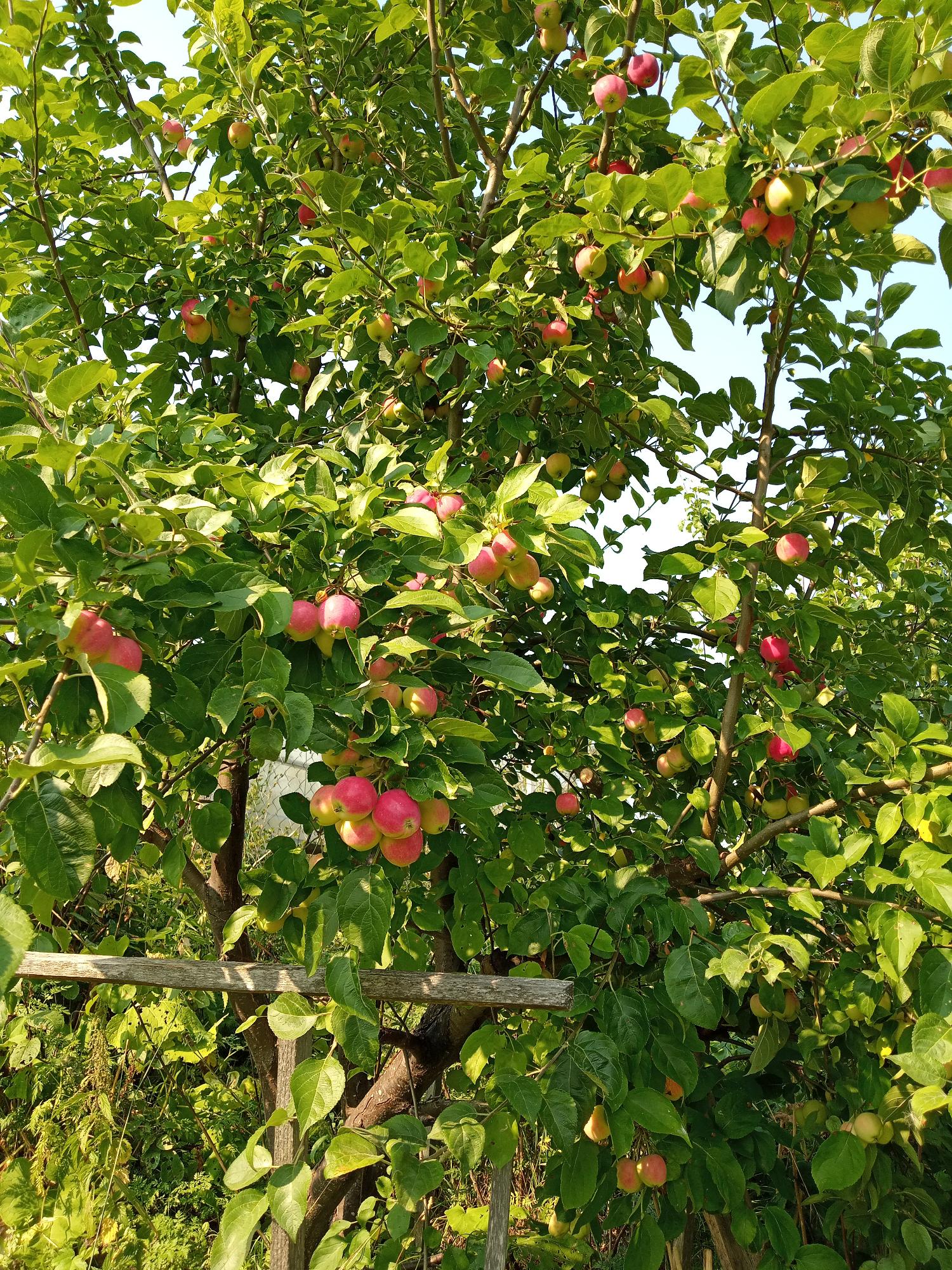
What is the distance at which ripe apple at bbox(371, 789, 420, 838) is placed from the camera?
133 cm

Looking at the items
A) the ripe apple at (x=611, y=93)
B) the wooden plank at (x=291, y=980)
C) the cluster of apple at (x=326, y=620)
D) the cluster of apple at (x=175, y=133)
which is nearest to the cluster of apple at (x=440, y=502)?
the cluster of apple at (x=326, y=620)

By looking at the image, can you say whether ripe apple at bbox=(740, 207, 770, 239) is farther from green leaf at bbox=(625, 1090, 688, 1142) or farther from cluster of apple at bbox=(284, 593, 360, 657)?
green leaf at bbox=(625, 1090, 688, 1142)

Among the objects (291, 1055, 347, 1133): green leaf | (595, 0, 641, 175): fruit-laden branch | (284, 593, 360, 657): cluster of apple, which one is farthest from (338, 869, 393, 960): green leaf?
(595, 0, 641, 175): fruit-laden branch

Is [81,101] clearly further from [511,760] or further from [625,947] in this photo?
[625,947]

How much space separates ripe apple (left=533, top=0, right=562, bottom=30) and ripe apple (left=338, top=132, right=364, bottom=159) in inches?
23.6

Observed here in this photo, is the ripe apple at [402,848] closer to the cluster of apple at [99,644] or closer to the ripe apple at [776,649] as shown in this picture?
the cluster of apple at [99,644]

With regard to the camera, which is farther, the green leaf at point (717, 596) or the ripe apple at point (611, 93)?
the ripe apple at point (611, 93)

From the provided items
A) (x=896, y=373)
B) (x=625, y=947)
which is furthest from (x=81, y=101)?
(x=625, y=947)

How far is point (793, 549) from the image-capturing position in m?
1.94

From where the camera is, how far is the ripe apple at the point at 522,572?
1.55 meters

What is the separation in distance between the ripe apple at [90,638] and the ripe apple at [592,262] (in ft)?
4.17

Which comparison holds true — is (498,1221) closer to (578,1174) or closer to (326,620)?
(578,1174)

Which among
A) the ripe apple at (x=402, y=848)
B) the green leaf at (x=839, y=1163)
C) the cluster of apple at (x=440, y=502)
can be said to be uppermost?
the cluster of apple at (x=440, y=502)

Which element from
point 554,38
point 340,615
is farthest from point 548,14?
point 340,615
